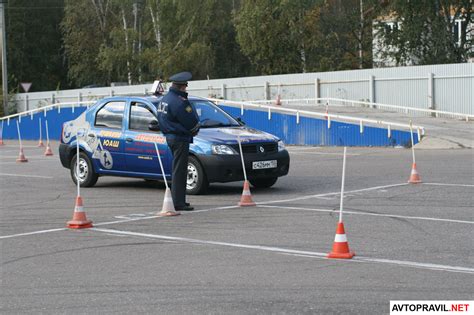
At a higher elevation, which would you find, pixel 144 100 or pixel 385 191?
pixel 144 100

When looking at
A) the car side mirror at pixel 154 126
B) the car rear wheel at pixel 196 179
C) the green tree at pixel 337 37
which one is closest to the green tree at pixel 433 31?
the green tree at pixel 337 37

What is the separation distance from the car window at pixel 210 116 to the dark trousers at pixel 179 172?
8.46ft

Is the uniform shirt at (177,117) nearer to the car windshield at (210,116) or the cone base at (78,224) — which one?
the cone base at (78,224)

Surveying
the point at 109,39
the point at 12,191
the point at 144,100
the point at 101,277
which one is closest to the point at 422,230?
the point at 101,277

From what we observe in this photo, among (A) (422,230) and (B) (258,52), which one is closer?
(A) (422,230)

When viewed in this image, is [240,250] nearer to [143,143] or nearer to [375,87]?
[143,143]

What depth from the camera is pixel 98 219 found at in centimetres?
1197

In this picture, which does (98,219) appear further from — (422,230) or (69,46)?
(69,46)

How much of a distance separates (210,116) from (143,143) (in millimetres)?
1333

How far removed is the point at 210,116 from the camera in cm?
1552

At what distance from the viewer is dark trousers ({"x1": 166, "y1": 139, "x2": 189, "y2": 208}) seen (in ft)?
40.9

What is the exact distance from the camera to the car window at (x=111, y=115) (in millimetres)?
15625

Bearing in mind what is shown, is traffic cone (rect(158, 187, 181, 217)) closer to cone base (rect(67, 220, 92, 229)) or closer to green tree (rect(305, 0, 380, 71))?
cone base (rect(67, 220, 92, 229))

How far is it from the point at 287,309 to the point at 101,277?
6.95ft
